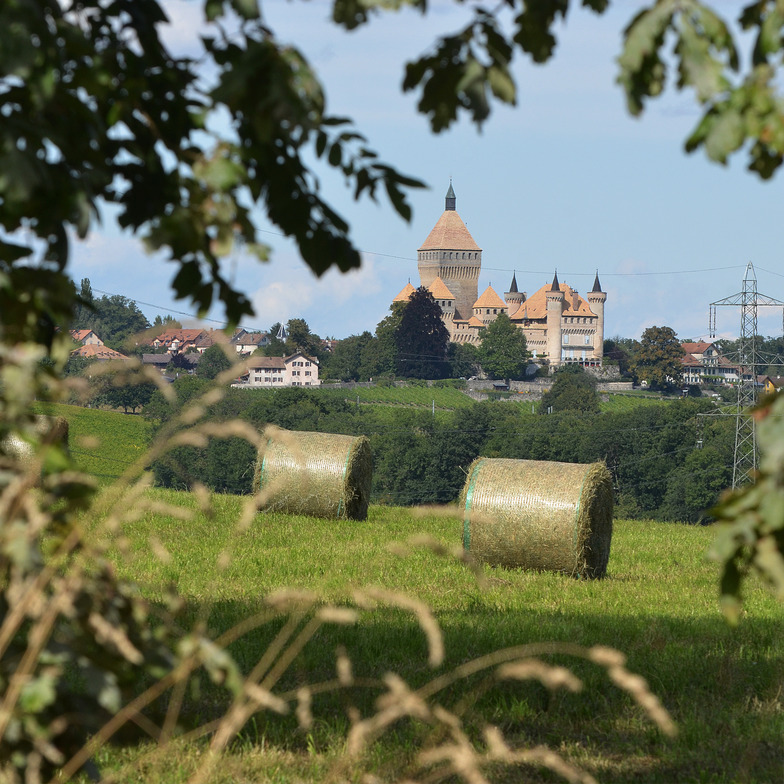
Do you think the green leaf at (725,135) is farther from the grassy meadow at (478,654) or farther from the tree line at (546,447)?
the tree line at (546,447)

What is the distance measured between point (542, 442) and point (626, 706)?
288ft

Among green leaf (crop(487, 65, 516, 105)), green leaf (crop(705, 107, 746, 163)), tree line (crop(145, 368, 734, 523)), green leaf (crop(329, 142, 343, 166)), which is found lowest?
tree line (crop(145, 368, 734, 523))

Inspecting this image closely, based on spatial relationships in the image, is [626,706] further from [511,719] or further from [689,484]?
[689,484]

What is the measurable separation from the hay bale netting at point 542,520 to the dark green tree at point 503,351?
169m

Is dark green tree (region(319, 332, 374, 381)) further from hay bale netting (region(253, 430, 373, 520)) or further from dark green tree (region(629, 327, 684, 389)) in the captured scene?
hay bale netting (region(253, 430, 373, 520))

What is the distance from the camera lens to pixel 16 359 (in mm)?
2838

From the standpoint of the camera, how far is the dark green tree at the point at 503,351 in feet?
600

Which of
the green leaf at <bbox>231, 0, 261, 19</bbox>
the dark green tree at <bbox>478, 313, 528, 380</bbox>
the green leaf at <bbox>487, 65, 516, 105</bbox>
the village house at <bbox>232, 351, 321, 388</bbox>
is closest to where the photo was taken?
the green leaf at <bbox>231, 0, 261, 19</bbox>

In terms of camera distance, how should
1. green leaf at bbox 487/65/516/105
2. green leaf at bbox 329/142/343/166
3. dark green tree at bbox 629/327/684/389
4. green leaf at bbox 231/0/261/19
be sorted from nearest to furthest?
green leaf at bbox 231/0/261/19
green leaf at bbox 487/65/516/105
green leaf at bbox 329/142/343/166
dark green tree at bbox 629/327/684/389

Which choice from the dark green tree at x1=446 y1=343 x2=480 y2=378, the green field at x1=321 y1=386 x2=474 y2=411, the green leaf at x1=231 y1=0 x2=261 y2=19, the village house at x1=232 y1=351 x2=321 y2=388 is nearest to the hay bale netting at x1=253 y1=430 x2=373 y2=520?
the green leaf at x1=231 y1=0 x2=261 y2=19

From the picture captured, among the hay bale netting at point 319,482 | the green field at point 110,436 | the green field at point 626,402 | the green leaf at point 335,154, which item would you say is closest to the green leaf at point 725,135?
the green leaf at point 335,154

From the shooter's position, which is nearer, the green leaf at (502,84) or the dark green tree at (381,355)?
the green leaf at (502,84)

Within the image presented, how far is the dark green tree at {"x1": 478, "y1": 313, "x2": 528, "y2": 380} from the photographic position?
600 feet

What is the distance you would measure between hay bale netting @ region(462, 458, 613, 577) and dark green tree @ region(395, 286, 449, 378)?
163590mm
